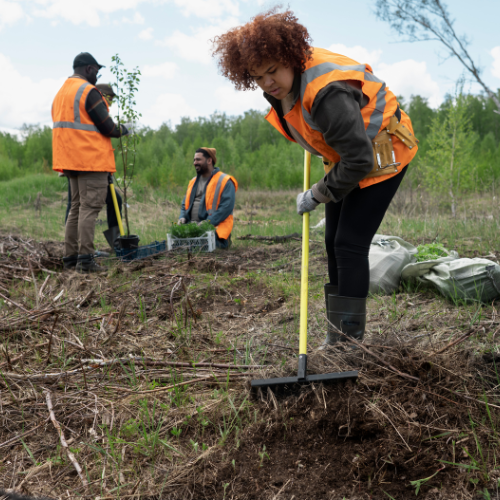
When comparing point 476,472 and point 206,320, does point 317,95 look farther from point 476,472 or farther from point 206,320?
point 206,320

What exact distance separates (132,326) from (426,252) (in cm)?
241

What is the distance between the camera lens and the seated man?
5434 millimetres

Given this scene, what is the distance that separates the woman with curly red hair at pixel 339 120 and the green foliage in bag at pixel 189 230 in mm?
2863

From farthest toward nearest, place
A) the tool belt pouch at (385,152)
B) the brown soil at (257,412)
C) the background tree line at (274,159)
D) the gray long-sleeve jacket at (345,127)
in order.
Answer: the background tree line at (274,159) → the tool belt pouch at (385,152) → the gray long-sleeve jacket at (345,127) → the brown soil at (257,412)

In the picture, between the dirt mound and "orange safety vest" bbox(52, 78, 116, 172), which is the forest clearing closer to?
the dirt mound

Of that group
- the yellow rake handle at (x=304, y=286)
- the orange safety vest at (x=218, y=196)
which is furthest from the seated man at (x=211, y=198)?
the yellow rake handle at (x=304, y=286)

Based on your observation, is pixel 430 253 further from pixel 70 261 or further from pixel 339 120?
pixel 70 261

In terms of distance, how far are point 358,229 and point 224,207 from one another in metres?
3.62

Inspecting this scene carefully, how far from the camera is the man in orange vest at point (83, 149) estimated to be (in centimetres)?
414

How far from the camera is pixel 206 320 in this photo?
2908 mm

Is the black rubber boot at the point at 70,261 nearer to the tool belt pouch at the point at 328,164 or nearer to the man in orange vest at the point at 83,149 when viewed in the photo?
the man in orange vest at the point at 83,149

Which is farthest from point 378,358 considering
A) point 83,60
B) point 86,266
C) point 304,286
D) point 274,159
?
point 274,159

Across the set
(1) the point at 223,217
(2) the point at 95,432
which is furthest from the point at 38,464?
(1) the point at 223,217

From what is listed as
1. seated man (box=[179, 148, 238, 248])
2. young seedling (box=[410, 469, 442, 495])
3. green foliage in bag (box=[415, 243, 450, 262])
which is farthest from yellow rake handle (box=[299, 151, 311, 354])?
seated man (box=[179, 148, 238, 248])
